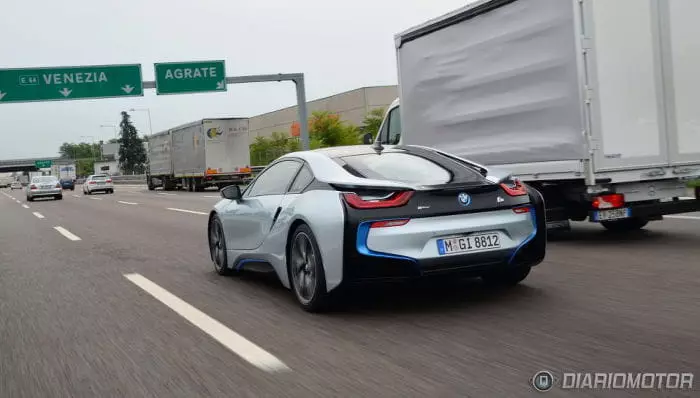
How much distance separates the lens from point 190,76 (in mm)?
31594

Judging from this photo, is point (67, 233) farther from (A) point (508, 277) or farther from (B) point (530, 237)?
(B) point (530, 237)

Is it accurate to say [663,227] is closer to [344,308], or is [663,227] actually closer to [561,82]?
[561,82]

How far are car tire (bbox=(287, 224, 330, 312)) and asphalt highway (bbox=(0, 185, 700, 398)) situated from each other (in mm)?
126

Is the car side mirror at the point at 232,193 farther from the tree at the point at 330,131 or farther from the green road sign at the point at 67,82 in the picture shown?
the tree at the point at 330,131

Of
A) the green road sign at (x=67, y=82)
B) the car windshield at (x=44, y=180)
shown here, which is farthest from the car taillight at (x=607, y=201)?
the car windshield at (x=44, y=180)

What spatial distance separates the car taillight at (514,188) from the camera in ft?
18.6

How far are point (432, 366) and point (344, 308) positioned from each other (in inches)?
70.1

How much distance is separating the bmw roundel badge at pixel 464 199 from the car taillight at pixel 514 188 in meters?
0.38

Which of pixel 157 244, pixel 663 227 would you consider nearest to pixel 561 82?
pixel 663 227

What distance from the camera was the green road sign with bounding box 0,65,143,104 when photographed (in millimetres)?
30766

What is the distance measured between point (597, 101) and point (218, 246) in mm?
4353

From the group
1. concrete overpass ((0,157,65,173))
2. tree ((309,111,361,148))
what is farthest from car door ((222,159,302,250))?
concrete overpass ((0,157,65,173))

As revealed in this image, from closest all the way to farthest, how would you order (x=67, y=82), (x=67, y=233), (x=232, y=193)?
(x=232, y=193), (x=67, y=233), (x=67, y=82)

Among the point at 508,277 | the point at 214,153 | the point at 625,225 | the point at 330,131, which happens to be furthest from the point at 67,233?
the point at 330,131
